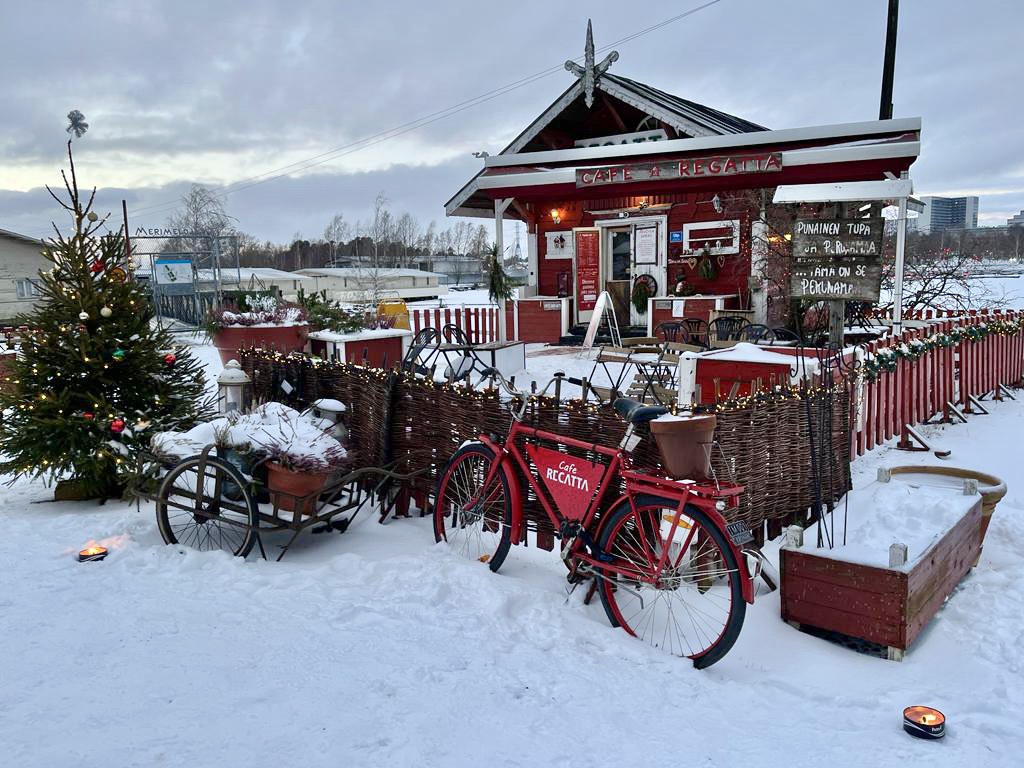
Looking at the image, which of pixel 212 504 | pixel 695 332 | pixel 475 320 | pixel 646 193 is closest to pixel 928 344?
pixel 695 332

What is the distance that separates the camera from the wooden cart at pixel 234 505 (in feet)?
14.3

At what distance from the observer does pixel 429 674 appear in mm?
3064

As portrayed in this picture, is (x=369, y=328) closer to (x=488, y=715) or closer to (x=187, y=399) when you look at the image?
(x=187, y=399)

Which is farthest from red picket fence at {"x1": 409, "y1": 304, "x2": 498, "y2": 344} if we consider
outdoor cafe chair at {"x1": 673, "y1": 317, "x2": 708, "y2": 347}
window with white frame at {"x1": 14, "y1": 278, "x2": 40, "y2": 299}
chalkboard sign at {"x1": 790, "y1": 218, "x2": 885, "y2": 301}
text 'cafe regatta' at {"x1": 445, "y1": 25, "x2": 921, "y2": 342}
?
window with white frame at {"x1": 14, "y1": 278, "x2": 40, "y2": 299}

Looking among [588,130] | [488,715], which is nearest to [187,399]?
[488,715]

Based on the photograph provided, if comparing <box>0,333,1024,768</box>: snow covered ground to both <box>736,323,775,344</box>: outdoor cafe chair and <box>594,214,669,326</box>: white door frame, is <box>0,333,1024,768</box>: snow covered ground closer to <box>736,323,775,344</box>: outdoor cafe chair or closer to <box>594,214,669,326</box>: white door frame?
<box>736,323,775,344</box>: outdoor cafe chair

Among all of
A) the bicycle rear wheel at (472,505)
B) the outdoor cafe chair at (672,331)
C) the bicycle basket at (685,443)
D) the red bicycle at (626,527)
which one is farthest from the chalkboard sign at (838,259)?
the outdoor cafe chair at (672,331)

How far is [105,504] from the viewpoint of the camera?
5707 millimetres

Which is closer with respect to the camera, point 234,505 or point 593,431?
point 593,431

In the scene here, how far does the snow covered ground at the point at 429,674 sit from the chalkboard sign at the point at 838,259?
1.73m

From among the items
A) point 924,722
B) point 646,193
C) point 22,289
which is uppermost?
point 646,193

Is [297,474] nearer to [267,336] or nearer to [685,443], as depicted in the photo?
[685,443]

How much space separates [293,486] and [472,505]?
1.13 meters

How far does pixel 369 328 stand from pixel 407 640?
6798 mm
